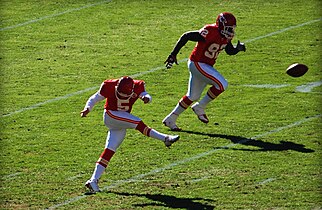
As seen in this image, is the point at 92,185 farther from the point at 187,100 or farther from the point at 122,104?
the point at 187,100

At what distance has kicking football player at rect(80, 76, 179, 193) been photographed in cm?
1083

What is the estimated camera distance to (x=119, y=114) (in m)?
10.9

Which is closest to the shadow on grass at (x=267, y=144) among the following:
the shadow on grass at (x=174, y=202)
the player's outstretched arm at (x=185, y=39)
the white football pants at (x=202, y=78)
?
the white football pants at (x=202, y=78)

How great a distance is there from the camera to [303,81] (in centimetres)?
1553

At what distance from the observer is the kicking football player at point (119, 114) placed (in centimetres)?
1083

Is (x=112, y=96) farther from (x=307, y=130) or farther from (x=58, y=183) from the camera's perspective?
(x=307, y=130)

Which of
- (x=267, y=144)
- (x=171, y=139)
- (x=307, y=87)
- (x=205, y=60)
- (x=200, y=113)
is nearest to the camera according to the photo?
(x=171, y=139)

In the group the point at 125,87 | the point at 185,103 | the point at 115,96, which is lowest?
the point at 185,103

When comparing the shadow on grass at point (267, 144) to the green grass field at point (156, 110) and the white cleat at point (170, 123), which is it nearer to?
the green grass field at point (156, 110)

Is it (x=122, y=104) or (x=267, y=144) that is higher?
(x=122, y=104)

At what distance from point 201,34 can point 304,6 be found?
7.51 m

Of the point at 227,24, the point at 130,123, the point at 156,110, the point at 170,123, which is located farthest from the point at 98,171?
the point at 156,110

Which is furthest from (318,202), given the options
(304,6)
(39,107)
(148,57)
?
(304,6)

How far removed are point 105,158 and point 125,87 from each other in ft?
2.76
